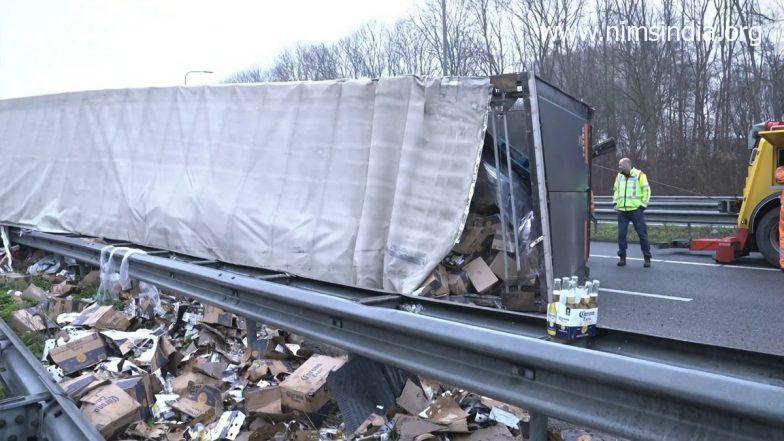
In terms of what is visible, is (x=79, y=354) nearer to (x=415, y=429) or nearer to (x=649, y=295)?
(x=415, y=429)

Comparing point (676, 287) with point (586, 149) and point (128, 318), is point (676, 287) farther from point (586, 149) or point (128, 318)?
point (128, 318)

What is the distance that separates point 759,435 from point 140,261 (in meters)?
5.42

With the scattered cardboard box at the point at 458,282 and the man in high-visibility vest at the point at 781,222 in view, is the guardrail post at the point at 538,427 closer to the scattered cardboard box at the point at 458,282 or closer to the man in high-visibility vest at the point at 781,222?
the scattered cardboard box at the point at 458,282

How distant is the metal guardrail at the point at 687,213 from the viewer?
42.2 ft

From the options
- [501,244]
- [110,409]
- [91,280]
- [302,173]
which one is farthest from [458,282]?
[91,280]

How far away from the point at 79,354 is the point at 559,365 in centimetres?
385

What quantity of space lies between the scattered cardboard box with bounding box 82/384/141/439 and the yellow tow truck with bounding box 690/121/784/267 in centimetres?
975

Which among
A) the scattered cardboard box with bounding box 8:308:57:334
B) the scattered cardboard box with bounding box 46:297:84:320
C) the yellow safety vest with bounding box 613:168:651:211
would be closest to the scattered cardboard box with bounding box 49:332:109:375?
the scattered cardboard box with bounding box 8:308:57:334

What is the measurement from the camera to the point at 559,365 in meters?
→ 2.25

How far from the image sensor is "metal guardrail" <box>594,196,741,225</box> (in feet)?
42.2

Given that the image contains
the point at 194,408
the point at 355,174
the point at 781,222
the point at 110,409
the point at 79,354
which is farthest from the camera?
the point at 781,222

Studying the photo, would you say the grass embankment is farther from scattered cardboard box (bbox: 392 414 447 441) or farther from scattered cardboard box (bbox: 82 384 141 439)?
scattered cardboard box (bbox: 82 384 141 439)

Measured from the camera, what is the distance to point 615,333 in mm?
2994

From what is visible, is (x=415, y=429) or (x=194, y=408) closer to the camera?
(x=415, y=429)
